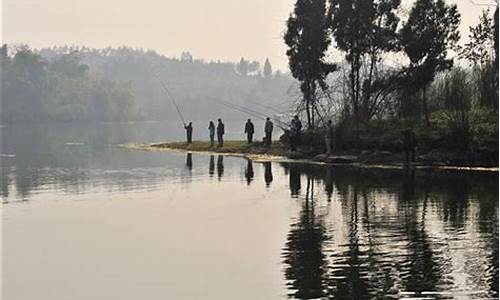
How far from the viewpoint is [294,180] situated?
28.3 m

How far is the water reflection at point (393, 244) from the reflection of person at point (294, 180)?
0.26 metres

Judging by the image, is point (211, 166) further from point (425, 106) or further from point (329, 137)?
point (425, 106)

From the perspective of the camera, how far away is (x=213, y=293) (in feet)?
38.6

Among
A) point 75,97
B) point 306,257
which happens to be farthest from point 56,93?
point 306,257

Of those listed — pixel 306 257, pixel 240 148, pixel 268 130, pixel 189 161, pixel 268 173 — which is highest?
pixel 268 130

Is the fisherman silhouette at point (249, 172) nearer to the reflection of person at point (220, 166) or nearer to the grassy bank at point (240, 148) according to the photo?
the reflection of person at point (220, 166)

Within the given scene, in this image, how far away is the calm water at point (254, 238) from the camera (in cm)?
1204

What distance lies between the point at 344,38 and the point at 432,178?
15.9 m

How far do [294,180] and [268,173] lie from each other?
349 centimetres

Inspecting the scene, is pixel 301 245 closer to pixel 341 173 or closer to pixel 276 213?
pixel 276 213

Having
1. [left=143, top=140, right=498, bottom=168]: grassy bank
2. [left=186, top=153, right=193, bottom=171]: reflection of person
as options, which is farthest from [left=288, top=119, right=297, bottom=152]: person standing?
[left=186, top=153, right=193, bottom=171]: reflection of person

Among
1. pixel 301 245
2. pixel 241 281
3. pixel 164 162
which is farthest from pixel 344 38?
pixel 241 281

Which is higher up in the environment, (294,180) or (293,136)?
(293,136)

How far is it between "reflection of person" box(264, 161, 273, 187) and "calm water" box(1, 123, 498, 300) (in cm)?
35
